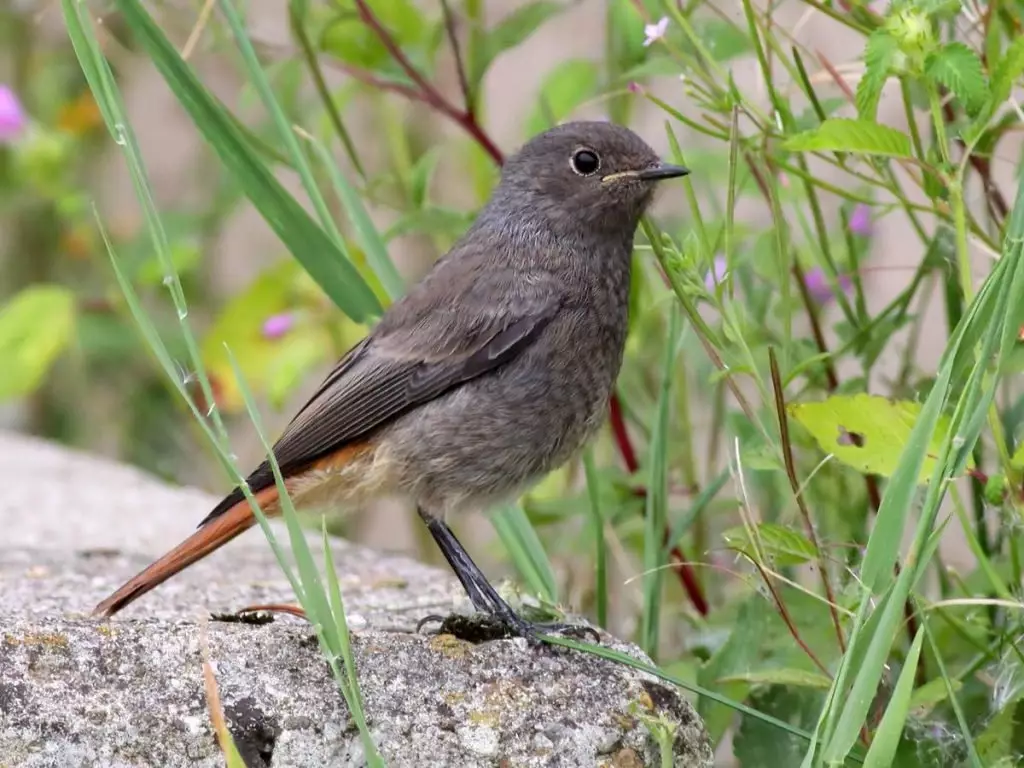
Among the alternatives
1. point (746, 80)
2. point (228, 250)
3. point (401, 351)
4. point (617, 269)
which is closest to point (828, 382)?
point (617, 269)

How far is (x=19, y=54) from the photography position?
6.46m

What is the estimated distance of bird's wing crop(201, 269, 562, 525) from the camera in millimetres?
3043

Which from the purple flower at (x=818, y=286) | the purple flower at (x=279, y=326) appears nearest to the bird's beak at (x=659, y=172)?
the purple flower at (x=818, y=286)

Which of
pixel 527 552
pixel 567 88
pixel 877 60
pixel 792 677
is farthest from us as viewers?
pixel 567 88

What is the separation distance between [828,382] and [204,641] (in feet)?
5.16

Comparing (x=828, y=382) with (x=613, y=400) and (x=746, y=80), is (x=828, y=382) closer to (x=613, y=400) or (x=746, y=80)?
(x=613, y=400)

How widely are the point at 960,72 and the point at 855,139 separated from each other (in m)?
0.19

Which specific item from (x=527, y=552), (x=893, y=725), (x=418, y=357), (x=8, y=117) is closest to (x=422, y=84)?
(x=418, y=357)

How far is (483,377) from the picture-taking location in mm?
3043

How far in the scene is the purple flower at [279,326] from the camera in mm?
4316

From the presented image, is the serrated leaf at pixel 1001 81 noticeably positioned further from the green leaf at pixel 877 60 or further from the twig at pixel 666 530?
the twig at pixel 666 530

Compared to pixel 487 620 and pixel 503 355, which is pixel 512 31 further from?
pixel 487 620

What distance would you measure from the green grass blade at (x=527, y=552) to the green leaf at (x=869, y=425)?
74 centimetres

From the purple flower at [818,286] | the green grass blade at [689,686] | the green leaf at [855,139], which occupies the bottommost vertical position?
the green grass blade at [689,686]
